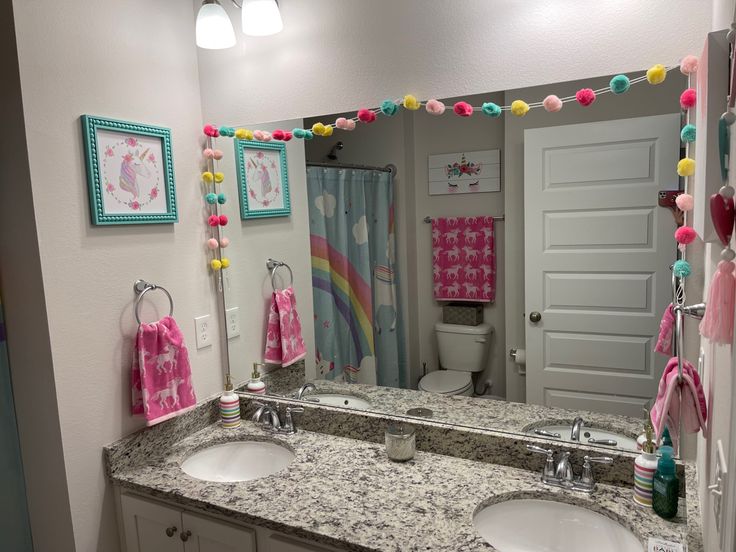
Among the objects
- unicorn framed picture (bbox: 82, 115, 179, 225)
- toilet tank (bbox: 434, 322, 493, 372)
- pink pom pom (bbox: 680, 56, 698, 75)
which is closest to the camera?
pink pom pom (bbox: 680, 56, 698, 75)

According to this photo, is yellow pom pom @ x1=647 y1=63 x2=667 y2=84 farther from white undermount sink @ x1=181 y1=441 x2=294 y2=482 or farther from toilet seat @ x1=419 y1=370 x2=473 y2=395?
white undermount sink @ x1=181 y1=441 x2=294 y2=482

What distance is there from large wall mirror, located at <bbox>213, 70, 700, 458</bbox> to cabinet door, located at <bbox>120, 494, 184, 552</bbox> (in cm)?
59

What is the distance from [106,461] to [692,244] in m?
1.78

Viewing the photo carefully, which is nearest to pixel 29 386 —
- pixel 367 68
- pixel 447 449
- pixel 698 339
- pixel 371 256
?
pixel 371 256

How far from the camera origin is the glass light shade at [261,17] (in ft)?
5.62

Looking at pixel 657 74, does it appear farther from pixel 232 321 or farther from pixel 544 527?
pixel 232 321

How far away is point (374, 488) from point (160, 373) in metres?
0.78

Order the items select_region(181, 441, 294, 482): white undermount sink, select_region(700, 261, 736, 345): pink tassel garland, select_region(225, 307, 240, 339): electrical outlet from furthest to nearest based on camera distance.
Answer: select_region(225, 307, 240, 339): electrical outlet → select_region(181, 441, 294, 482): white undermount sink → select_region(700, 261, 736, 345): pink tassel garland

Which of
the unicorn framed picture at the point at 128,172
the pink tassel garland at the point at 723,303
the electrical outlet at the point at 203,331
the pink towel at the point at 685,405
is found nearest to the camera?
the pink tassel garland at the point at 723,303

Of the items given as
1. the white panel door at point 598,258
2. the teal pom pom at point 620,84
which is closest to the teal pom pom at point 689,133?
the white panel door at point 598,258

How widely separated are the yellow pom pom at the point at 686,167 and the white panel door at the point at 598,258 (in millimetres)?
49

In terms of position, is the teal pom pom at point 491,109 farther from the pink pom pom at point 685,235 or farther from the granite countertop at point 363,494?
the granite countertop at point 363,494

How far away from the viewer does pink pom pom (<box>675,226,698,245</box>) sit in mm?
1301

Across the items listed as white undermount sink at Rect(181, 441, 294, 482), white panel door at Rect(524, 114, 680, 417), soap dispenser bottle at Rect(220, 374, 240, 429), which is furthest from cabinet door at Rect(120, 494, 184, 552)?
white panel door at Rect(524, 114, 680, 417)
